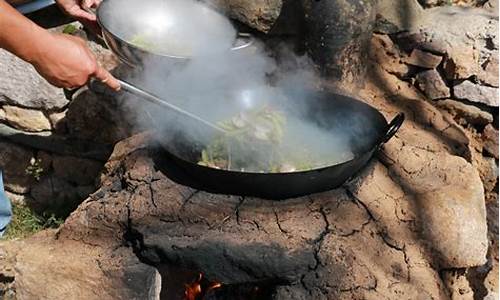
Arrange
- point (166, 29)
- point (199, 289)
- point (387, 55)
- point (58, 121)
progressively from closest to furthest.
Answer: point (166, 29)
point (199, 289)
point (387, 55)
point (58, 121)

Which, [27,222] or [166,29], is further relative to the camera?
[27,222]

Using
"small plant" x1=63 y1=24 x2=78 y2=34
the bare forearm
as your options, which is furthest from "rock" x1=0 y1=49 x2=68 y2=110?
the bare forearm

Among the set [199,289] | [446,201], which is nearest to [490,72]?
[446,201]

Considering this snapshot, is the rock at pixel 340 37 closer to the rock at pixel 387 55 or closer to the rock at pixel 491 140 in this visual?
the rock at pixel 387 55

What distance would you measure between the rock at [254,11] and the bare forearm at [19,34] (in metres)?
1.31

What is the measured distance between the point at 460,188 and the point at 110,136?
1.78 metres

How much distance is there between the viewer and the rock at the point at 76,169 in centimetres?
388

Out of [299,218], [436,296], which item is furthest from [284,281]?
[436,296]

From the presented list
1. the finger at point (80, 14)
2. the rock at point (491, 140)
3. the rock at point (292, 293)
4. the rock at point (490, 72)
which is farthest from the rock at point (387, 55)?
the rock at point (292, 293)

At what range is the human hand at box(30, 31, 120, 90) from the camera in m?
2.29

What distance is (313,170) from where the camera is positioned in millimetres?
2389

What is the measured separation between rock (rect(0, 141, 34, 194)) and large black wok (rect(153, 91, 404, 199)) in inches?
54.9

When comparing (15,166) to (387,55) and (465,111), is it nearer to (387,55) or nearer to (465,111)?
(387,55)

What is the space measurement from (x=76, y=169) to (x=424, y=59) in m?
1.90
